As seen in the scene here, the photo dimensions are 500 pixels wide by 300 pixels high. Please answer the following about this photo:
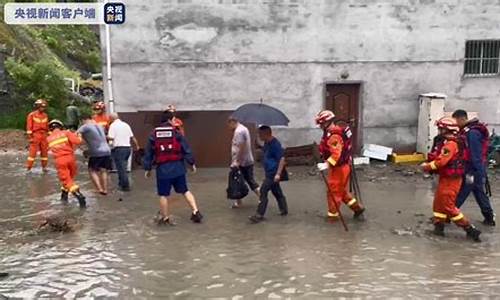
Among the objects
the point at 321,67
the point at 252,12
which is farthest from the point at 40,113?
the point at 321,67

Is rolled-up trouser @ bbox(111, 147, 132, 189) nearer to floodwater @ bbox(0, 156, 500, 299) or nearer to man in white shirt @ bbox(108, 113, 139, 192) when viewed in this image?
man in white shirt @ bbox(108, 113, 139, 192)

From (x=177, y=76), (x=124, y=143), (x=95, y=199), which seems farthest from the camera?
(x=177, y=76)

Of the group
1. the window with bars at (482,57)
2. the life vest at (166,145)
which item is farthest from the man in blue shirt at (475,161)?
the window with bars at (482,57)

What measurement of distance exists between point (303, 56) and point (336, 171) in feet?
20.2

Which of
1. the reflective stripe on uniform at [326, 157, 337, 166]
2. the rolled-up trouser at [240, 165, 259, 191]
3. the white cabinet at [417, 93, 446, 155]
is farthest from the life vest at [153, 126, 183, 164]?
the white cabinet at [417, 93, 446, 155]

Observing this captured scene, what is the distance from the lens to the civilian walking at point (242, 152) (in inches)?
414

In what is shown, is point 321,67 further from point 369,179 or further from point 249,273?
point 249,273

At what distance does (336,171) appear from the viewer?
9.55 metres

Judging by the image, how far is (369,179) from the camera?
44.9 ft

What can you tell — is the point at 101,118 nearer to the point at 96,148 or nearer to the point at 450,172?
the point at 96,148

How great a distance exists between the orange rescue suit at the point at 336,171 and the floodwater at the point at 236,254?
0.40 metres

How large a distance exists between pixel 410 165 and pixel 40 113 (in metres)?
8.73

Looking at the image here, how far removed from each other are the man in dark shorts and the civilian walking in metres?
2.52

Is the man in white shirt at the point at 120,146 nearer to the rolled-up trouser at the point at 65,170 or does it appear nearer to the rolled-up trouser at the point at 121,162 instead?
the rolled-up trouser at the point at 121,162
